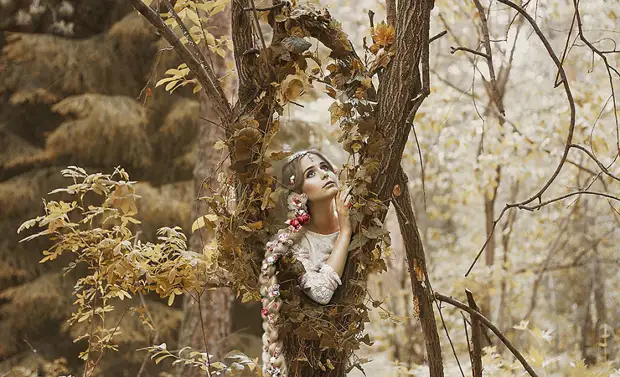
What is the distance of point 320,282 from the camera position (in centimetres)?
143

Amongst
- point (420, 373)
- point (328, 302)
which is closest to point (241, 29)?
point (328, 302)

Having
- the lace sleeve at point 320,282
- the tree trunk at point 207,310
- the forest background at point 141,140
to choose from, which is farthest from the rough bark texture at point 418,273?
the forest background at point 141,140

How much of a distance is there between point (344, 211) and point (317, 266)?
0.14 metres

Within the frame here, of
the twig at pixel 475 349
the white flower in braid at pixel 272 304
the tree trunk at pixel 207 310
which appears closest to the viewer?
the white flower in braid at pixel 272 304

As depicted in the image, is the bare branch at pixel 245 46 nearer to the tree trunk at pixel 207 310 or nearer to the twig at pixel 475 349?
the twig at pixel 475 349

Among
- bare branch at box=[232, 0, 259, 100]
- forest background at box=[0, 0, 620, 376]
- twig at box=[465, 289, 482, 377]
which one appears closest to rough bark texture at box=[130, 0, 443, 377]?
bare branch at box=[232, 0, 259, 100]

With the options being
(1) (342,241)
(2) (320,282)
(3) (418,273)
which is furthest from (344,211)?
(3) (418,273)

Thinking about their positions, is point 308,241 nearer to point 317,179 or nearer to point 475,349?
point 317,179

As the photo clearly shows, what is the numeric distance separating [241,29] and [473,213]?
7079 millimetres

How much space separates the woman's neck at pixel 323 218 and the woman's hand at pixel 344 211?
59 millimetres

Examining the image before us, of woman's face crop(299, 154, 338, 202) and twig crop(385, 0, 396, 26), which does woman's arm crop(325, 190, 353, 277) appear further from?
twig crop(385, 0, 396, 26)

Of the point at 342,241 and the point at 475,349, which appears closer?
the point at 342,241

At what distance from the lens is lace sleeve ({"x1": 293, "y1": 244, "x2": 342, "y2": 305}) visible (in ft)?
4.69

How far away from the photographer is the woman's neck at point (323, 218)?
5.18 feet
